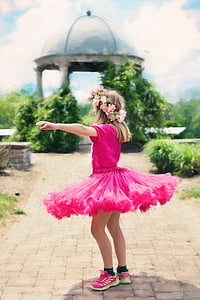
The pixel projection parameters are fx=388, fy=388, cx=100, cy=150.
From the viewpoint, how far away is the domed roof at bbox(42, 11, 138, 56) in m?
17.4

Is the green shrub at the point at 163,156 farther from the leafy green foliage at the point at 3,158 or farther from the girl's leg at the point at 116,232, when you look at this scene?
the girl's leg at the point at 116,232

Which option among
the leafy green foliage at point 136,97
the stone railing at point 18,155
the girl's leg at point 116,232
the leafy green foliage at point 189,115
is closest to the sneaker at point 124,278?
the girl's leg at point 116,232

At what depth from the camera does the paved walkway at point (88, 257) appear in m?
3.77

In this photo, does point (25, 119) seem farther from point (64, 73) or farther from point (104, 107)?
point (104, 107)

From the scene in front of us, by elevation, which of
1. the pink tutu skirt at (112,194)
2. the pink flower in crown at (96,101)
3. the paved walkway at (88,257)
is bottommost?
the paved walkway at (88,257)

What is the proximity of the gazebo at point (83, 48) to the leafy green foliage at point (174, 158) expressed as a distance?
6.94m

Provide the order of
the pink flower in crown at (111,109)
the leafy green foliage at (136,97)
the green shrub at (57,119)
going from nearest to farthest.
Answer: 1. the pink flower in crown at (111,109)
2. the green shrub at (57,119)
3. the leafy green foliage at (136,97)

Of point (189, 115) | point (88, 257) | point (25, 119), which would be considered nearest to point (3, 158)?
point (25, 119)

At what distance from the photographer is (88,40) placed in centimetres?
1755

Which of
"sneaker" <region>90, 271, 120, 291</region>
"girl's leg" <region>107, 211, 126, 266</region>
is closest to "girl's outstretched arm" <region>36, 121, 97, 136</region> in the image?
"girl's leg" <region>107, 211, 126, 266</region>

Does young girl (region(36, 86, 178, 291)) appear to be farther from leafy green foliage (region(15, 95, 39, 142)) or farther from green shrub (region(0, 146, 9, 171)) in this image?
leafy green foliage (region(15, 95, 39, 142))

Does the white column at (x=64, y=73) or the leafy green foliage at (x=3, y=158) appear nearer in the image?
the leafy green foliage at (x=3, y=158)

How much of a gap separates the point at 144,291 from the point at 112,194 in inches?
42.7

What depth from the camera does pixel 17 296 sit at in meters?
3.71
